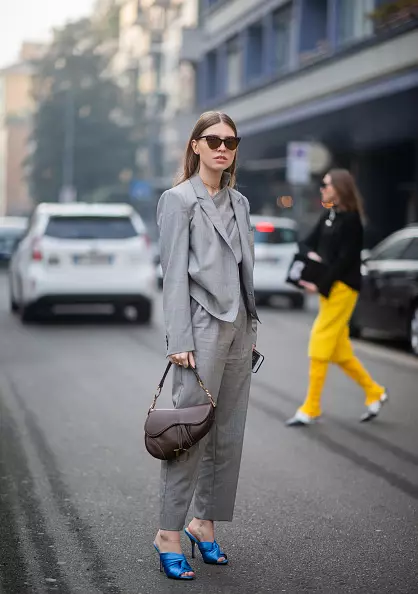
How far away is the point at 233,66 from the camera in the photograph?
4247 cm

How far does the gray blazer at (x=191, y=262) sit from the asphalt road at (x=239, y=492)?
1035mm

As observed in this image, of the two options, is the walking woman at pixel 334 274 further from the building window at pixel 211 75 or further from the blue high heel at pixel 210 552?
the building window at pixel 211 75

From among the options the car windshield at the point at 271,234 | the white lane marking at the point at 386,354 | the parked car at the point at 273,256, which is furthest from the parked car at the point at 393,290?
the car windshield at the point at 271,234

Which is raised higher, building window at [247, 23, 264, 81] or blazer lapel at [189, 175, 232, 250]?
building window at [247, 23, 264, 81]

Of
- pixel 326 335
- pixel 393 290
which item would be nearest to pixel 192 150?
pixel 326 335

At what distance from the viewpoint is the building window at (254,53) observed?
1566 inches

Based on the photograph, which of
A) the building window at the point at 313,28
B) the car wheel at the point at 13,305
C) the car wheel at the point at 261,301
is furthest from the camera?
the building window at the point at 313,28

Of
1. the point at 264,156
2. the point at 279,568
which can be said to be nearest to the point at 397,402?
the point at 279,568

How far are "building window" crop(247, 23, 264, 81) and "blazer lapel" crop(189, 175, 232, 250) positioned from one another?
115ft

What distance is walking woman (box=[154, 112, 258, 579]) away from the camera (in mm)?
5238

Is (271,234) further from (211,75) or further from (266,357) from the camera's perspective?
(211,75)

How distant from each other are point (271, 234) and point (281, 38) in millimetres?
14122

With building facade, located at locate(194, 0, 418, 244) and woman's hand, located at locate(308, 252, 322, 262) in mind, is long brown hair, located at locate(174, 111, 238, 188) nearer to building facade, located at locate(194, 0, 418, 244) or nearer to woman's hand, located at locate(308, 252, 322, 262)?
woman's hand, located at locate(308, 252, 322, 262)

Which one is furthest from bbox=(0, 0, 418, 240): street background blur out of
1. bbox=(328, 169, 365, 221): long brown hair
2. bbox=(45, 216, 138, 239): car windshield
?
bbox=(45, 216, 138, 239): car windshield
